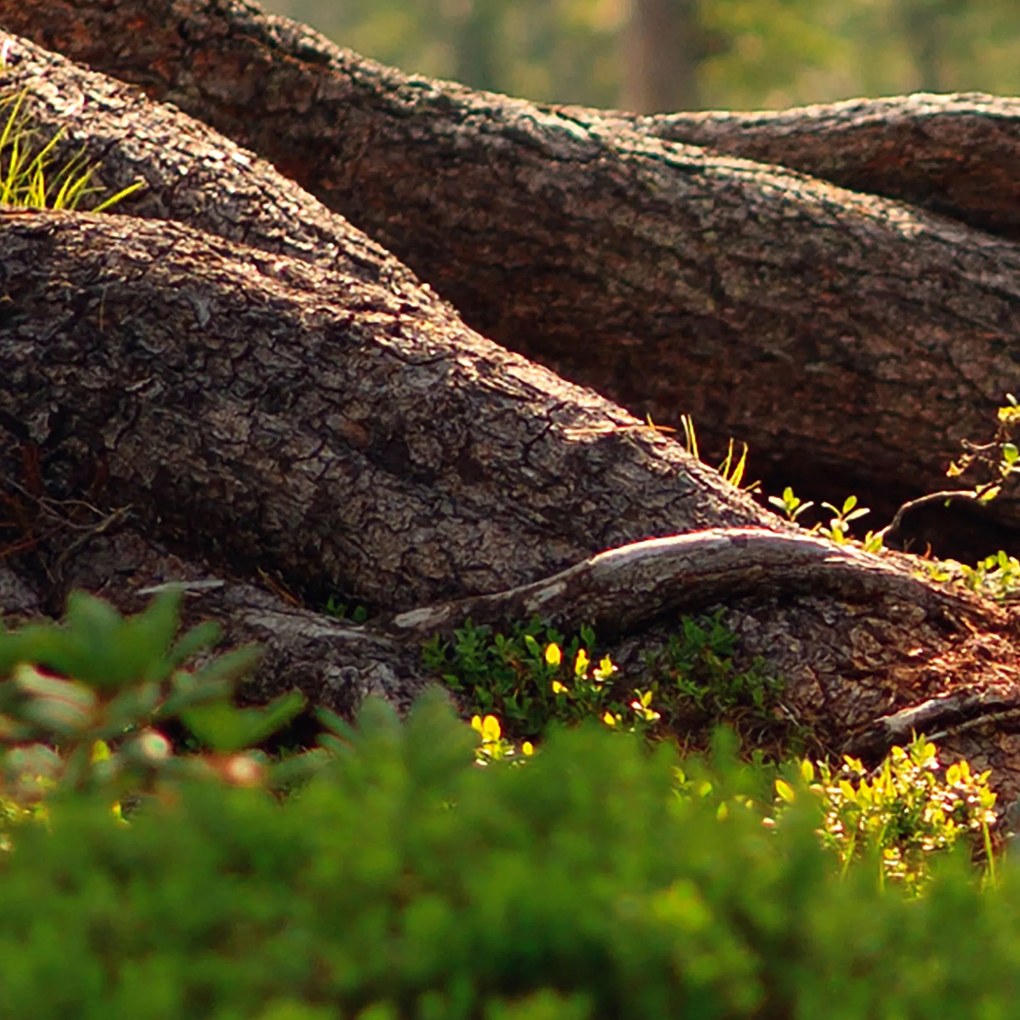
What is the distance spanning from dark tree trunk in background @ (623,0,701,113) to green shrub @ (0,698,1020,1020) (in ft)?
68.3

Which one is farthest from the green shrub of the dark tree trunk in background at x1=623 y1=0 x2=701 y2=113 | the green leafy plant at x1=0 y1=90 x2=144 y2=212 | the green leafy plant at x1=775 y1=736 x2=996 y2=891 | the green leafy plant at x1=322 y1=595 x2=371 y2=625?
the dark tree trunk in background at x1=623 y1=0 x2=701 y2=113

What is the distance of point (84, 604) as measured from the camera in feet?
5.96

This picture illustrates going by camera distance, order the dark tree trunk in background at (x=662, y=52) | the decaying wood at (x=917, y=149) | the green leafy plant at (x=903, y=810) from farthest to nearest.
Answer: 1. the dark tree trunk in background at (x=662, y=52)
2. the decaying wood at (x=917, y=149)
3. the green leafy plant at (x=903, y=810)

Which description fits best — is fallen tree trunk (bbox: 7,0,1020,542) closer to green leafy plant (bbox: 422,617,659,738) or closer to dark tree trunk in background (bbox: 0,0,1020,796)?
dark tree trunk in background (bbox: 0,0,1020,796)

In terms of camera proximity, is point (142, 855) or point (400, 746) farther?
point (400, 746)

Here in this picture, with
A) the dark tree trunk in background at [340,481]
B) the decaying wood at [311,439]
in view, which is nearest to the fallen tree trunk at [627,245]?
the dark tree trunk in background at [340,481]

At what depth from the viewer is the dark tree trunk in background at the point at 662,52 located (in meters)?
21.6

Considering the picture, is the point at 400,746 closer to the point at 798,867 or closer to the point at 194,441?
the point at 798,867

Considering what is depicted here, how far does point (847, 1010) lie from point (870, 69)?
44599mm

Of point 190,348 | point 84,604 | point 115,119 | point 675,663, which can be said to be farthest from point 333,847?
point 115,119

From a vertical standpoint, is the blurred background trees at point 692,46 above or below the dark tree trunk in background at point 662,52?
above

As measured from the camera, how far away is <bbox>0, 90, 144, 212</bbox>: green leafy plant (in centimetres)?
458

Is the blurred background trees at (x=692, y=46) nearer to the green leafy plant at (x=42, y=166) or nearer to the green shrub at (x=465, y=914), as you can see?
the green leafy plant at (x=42, y=166)

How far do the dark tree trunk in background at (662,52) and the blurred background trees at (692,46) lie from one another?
21 millimetres
